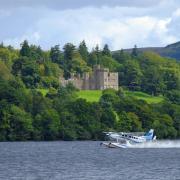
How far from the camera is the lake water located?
95.4 m

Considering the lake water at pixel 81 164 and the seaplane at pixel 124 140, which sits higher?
the lake water at pixel 81 164

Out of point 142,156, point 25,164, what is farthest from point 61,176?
point 142,156

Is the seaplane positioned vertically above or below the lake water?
below

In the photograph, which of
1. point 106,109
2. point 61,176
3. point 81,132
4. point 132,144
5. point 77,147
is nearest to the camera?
point 61,176

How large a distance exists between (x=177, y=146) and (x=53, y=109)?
30.8 m

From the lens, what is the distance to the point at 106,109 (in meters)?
198

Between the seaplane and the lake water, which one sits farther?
the seaplane

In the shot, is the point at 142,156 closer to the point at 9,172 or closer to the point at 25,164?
the point at 25,164

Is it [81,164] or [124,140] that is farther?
[124,140]

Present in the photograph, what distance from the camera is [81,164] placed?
367 feet

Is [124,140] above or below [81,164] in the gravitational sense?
below

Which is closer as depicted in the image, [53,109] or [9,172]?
[9,172]

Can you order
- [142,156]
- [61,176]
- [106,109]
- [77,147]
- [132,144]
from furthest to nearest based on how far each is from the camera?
[106,109]
[132,144]
[77,147]
[142,156]
[61,176]

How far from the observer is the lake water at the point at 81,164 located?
95.4m
